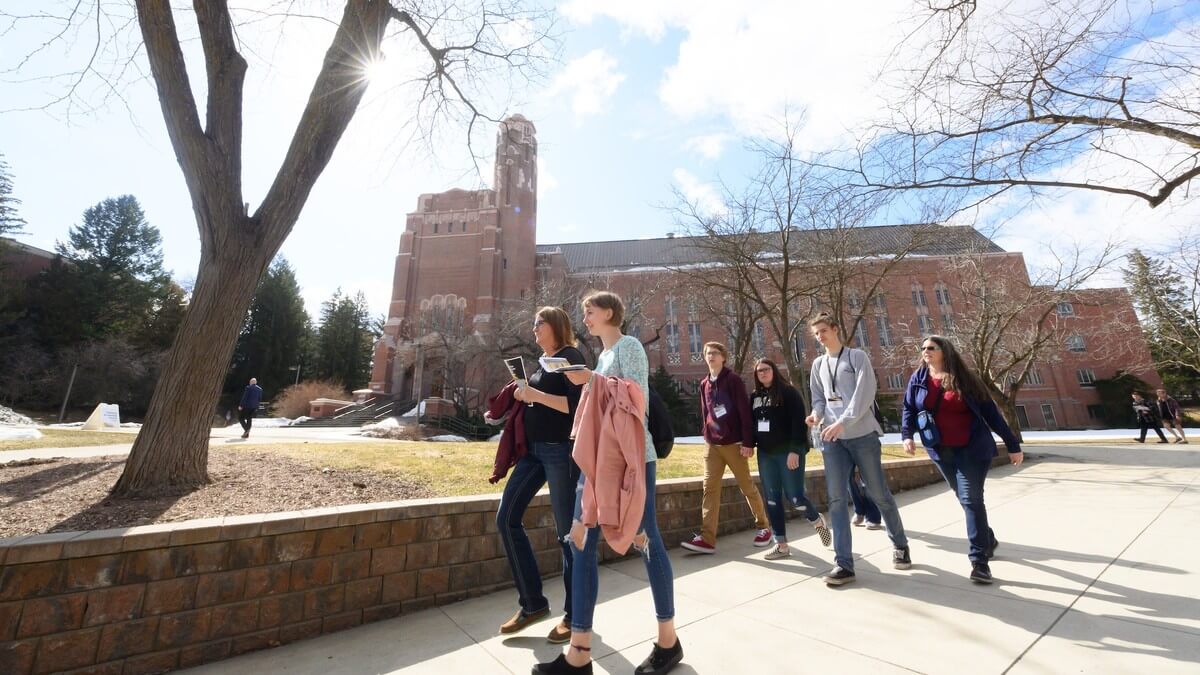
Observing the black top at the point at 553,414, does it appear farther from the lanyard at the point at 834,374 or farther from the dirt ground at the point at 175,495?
the dirt ground at the point at 175,495

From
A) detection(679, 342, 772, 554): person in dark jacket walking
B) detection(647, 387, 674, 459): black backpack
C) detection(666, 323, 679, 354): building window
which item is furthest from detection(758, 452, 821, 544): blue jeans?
detection(666, 323, 679, 354): building window

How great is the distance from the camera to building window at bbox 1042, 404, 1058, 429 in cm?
3756

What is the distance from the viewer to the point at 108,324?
36.5 metres

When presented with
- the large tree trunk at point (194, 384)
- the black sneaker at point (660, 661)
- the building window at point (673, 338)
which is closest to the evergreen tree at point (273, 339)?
the building window at point (673, 338)

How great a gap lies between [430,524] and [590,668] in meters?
1.75

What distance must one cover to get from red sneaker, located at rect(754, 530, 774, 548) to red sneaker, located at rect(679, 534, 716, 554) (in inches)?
19.6

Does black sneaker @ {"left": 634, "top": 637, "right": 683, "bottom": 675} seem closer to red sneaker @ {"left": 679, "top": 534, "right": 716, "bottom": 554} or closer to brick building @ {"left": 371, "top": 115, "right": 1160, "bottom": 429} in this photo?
red sneaker @ {"left": 679, "top": 534, "right": 716, "bottom": 554}

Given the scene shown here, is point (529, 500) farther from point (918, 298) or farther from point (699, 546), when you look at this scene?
point (918, 298)

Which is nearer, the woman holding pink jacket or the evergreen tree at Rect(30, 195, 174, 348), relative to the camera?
the woman holding pink jacket

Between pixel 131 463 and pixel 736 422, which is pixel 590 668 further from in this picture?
pixel 131 463

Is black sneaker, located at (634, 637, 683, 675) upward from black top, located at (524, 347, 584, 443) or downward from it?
downward

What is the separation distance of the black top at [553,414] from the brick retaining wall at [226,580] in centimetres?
127

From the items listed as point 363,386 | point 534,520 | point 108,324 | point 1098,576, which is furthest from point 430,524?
point 363,386

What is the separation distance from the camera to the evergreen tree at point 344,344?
166 feet
